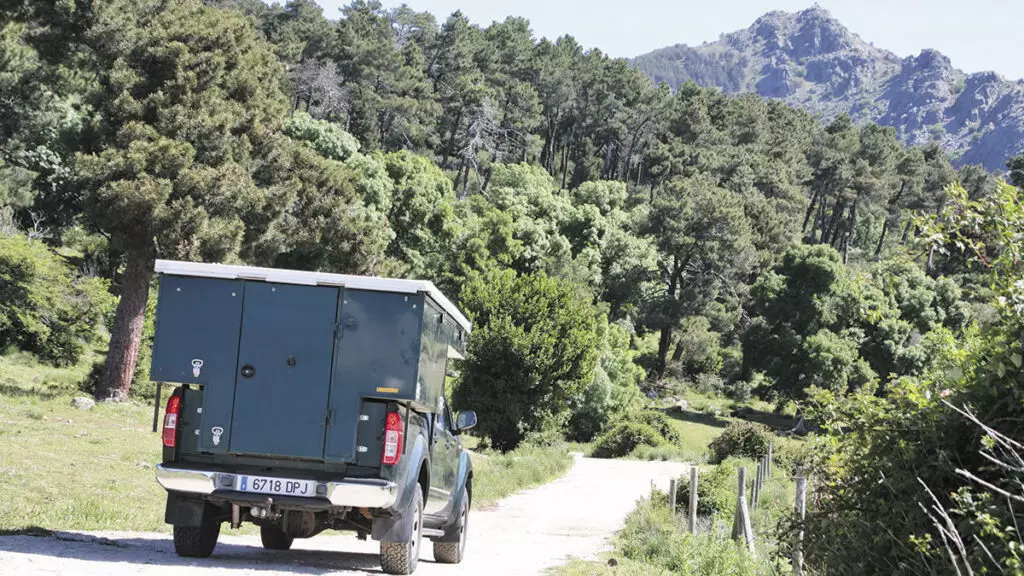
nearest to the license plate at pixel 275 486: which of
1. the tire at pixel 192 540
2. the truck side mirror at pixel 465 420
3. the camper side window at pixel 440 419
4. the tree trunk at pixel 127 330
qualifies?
the tire at pixel 192 540

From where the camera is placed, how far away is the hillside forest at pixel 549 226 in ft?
21.6

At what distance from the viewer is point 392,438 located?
9.99m

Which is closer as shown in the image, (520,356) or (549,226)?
(520,356)

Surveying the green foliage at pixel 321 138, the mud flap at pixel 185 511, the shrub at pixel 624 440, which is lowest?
the shrub at pixel 624 440

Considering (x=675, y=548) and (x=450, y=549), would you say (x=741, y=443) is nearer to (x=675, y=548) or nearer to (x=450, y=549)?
(x=675, y=548)

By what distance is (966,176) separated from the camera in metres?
121

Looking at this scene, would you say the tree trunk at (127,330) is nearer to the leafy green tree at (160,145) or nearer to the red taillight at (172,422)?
the leafy green tree at (160,145)

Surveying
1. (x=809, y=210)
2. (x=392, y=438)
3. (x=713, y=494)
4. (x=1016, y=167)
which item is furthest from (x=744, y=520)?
(x=809, y=210)

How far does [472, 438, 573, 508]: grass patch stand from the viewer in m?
27.6

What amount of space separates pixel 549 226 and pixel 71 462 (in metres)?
59.3

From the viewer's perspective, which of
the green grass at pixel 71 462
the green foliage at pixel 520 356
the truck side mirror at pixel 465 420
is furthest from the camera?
the green foliage at pixel 520 356

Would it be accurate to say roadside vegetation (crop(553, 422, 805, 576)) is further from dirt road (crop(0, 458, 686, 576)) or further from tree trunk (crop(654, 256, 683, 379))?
tree trunk (crop(654, 256, 683, 379))

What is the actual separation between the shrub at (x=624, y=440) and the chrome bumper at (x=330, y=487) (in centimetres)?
4169

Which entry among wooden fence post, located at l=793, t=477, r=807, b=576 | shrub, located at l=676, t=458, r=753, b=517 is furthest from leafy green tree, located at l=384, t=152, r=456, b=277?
wooden fence post, located at l=793, t=477, r=807, b=576
